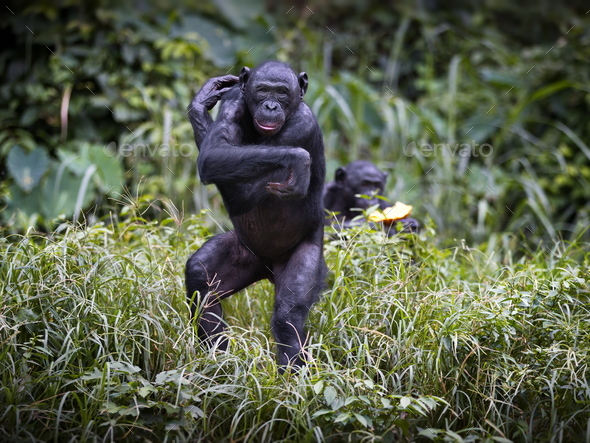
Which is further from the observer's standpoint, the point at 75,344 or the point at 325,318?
the point at 325,318

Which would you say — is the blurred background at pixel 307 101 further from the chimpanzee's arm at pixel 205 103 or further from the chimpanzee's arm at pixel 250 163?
the chimpanzee's arm at pixel 250 163

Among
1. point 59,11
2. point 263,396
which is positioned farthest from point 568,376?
point 59,11

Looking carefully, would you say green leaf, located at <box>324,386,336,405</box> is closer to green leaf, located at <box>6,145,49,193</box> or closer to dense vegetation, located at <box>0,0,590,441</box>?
dense vegetation, located at <box>0,0,590,441</box>

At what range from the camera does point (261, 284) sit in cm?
457

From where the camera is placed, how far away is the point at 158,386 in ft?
10.5

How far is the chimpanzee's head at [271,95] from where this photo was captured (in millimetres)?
3451

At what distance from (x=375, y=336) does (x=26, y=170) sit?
196 inches

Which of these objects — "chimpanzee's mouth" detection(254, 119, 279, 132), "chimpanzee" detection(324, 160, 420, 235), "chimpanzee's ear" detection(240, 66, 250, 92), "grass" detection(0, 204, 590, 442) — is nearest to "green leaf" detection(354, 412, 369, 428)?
"grass" detection(0, 204, 590, 442)

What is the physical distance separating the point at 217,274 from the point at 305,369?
838 mm

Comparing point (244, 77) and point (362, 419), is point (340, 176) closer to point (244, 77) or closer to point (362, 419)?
point (244, 77)

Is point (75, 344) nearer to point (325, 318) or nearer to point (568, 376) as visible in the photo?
point (325, 318)

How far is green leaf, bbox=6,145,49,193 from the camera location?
7.09m

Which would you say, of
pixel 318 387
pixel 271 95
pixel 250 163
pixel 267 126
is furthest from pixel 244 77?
pixel 318 387

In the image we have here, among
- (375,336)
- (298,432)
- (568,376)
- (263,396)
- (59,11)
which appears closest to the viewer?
(298,432)
